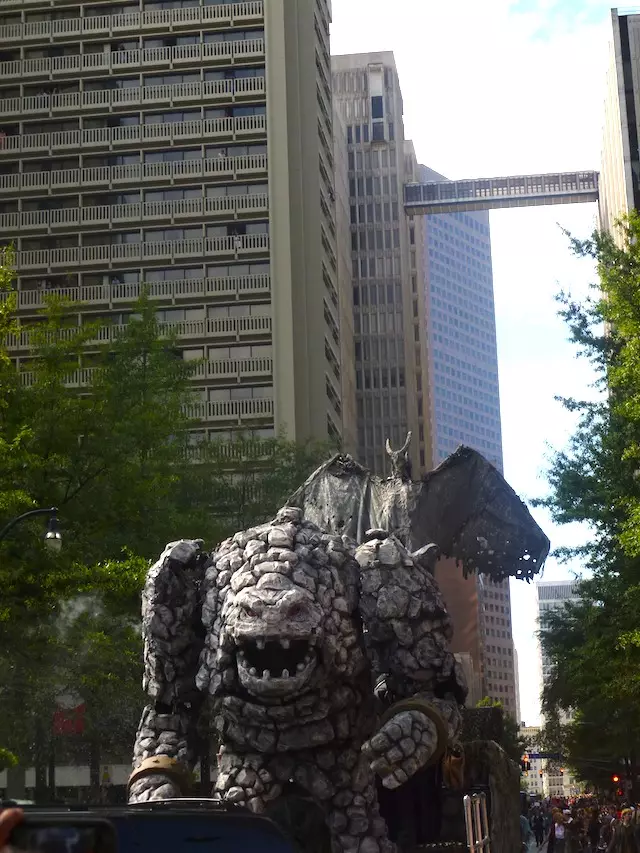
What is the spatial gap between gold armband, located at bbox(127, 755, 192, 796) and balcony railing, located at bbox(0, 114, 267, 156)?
145 feet

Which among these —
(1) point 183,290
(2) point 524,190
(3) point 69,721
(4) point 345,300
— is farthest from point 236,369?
(2) point 524,190

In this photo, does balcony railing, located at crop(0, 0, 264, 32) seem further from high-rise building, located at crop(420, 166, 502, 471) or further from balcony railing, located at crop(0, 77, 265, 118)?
high-rise building, located at crop(420, 166, 502, 471)

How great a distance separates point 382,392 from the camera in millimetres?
92625

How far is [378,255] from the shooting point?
310 ft

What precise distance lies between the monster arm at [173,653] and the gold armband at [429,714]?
1.14m

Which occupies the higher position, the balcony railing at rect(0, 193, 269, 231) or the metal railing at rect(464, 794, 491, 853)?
the balcony railing at rect(0, 193, 269, 231)

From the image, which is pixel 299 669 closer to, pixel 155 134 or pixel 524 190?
pixel 155 134

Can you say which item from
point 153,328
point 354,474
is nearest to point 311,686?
point 354,474

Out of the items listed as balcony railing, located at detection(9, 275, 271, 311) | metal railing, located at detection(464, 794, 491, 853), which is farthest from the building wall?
metal railing, located at detection(464, 794, 491, 853)

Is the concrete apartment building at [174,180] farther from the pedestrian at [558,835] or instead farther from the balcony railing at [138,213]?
the pedestrian at [558,835]

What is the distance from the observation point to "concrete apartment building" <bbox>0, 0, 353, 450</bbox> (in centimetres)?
4931

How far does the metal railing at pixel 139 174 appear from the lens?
50344 mm

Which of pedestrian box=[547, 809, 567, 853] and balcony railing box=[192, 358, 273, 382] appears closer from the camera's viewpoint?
pedestrian box=[547, 809, 567, 853]

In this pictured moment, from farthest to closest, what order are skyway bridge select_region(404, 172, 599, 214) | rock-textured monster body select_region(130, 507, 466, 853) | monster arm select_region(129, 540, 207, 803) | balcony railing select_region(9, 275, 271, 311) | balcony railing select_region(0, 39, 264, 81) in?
skyway bridge select_region(404, 172, 599, 214) < balcony railing select_region(0, 39, 264, 81) < balcony railing select_region(9, 275, 271, 311) < monster arm select_region(129, 540, 207, 803) < rock-textured monster body select_region(130, 507, 466, 853)
